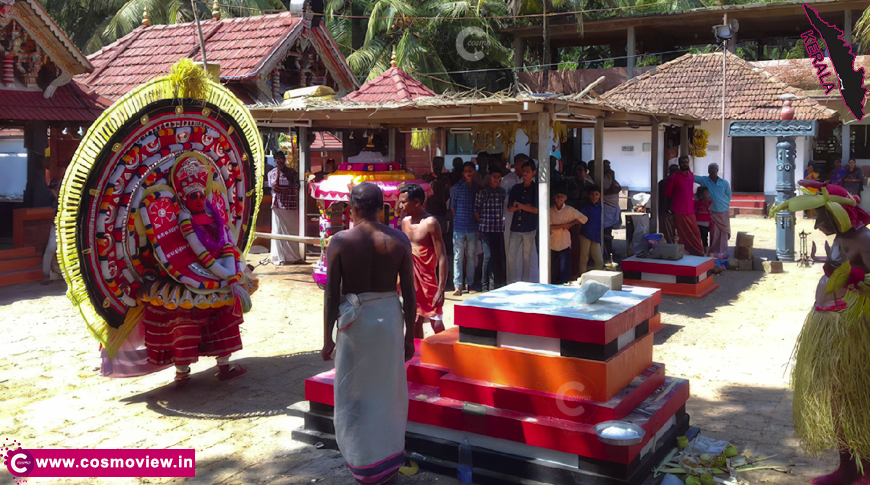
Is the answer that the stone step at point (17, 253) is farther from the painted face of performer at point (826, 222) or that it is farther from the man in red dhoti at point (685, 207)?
the painted face of performer at point (826, 222)

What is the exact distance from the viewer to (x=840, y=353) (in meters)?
3.85

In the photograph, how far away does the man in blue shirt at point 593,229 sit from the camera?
9.96 m

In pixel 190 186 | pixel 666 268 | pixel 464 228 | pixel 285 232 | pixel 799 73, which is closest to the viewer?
pixel 190 186

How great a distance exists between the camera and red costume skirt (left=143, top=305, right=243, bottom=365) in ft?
18.2

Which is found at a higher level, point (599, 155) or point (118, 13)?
point (118, 13)

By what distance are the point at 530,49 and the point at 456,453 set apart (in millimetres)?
23480

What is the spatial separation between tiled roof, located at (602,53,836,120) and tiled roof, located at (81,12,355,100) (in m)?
8.42

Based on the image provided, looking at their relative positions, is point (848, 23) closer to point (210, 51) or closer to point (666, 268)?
point (666, 268)

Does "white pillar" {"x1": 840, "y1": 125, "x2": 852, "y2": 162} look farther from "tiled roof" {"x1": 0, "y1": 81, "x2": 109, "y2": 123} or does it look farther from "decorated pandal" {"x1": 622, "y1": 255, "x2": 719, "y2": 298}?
"tiled roof" {"x1": 0, "y1": 81, "x2": 109, "y2": 123}

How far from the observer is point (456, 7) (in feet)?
78.2

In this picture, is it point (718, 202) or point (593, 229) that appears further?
point (718, 202)

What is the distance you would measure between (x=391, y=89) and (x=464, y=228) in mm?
4799

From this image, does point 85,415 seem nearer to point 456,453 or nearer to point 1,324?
point 456,453

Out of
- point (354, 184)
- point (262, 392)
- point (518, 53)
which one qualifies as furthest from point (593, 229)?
point (518, 53)
